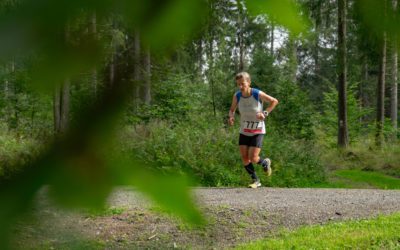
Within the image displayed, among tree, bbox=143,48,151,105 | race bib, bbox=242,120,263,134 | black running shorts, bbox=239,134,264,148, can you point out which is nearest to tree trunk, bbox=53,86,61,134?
tree, bbox=143,48,151,105

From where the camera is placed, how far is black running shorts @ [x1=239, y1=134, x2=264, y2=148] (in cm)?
607

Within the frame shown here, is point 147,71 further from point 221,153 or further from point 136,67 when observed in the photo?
point 221,153

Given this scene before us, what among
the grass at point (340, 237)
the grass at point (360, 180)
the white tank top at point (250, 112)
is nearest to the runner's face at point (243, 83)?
the white tank top at point (250, 112)

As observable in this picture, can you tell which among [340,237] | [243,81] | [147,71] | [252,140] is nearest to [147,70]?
[147,71]

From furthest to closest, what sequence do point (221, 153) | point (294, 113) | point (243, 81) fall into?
1. point (294, 113)
2. point (221, 153)
3. point (243, 81)

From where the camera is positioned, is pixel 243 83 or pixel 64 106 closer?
pixel 64 106

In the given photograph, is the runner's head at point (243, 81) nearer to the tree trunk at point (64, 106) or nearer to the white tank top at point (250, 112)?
the white tank top at point (250, 112)

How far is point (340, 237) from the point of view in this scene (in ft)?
13.9

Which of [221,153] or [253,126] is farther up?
[253,126]

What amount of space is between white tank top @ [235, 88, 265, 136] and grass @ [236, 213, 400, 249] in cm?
159

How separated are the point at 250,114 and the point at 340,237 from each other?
2027 millimetres

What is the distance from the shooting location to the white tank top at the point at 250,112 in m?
5.64

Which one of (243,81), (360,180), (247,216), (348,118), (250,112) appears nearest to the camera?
(247,216)

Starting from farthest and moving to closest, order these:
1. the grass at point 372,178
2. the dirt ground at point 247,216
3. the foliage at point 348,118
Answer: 1. the foliage at point 348,118
2. the grass at point 372,178
3. the dirt ground at point 247,216
